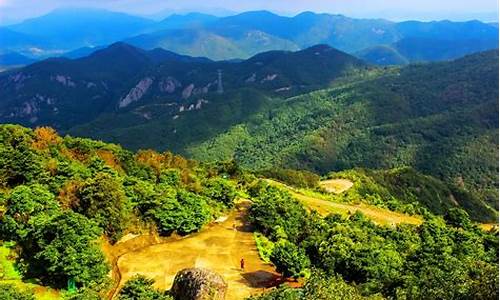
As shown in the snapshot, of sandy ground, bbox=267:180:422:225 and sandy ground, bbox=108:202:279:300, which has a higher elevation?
sandy ground, bbox=108:202:279:300

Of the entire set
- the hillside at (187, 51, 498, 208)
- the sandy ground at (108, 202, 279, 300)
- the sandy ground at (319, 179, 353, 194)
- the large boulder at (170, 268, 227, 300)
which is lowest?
the hillside at (187, 51, 498, 208)

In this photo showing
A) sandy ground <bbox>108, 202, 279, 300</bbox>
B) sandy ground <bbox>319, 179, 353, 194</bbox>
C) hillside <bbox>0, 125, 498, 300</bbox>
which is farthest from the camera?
sandy ground <bbox>319, 179, 353, 194</bbox>

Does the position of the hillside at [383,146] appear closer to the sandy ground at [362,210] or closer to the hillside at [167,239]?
the sandy ground at [362,210]

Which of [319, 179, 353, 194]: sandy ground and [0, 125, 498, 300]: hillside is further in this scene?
[319, 179, 353, 194]: sandy ground

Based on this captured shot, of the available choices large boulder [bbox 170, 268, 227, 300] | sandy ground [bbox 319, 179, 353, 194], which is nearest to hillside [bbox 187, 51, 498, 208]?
sandy ground [bbox 319, 179, 353, 194]

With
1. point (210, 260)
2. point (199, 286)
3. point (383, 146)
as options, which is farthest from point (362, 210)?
point (383, 146)

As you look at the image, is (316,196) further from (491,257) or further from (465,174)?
(465,174)

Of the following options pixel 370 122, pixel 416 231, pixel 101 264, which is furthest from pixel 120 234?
pixel 370 122

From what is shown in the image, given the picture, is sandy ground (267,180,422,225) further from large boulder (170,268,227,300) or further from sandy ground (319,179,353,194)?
large boulder (170,268,227,300)
